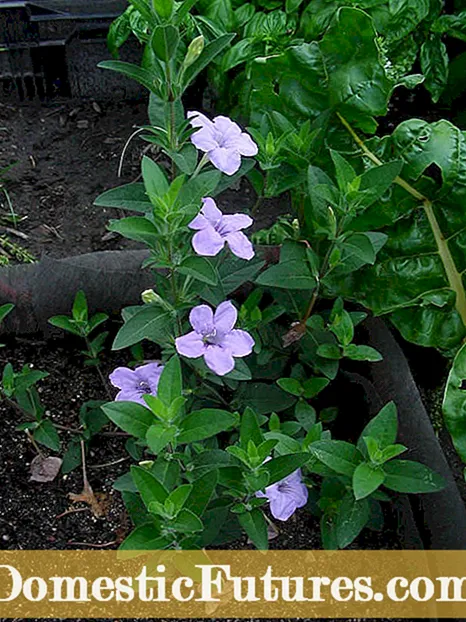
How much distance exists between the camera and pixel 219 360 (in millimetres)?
1167

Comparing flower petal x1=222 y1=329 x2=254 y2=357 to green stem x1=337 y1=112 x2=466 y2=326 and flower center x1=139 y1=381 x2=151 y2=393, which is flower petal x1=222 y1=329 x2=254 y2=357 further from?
green stem x1=337 y1=112 x2=466 y2=326

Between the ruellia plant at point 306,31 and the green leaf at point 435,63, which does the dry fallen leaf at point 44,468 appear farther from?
the green leaf at point 435,63

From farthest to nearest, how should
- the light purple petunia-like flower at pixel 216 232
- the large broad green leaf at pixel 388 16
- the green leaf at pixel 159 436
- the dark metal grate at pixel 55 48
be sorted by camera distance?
the dark metal grate at pixel 55 48 → the large broad green leaf at pixel 388 16 → the light purple petunia-like flower at pixel 216 232 → the green leaf at pixel 159 436

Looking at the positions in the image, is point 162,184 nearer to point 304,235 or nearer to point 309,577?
point 304,235

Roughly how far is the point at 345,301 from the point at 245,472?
565 millimetres

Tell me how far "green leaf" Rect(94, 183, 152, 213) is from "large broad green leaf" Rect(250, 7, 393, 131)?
419mm

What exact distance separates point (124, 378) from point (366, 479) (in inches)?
14.5

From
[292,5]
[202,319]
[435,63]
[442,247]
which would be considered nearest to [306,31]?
[292,5]

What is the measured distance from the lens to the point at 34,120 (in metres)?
Result: 2.49

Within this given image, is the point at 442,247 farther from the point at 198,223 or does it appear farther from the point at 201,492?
the point at 201,492

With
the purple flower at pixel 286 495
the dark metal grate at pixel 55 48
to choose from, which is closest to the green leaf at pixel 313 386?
the purple flower at pixel 286 495

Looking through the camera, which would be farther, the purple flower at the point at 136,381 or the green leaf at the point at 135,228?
the purple flower at the point at 136,381

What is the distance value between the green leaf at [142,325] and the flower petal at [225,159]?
0.22m

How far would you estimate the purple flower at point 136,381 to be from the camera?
124cm
